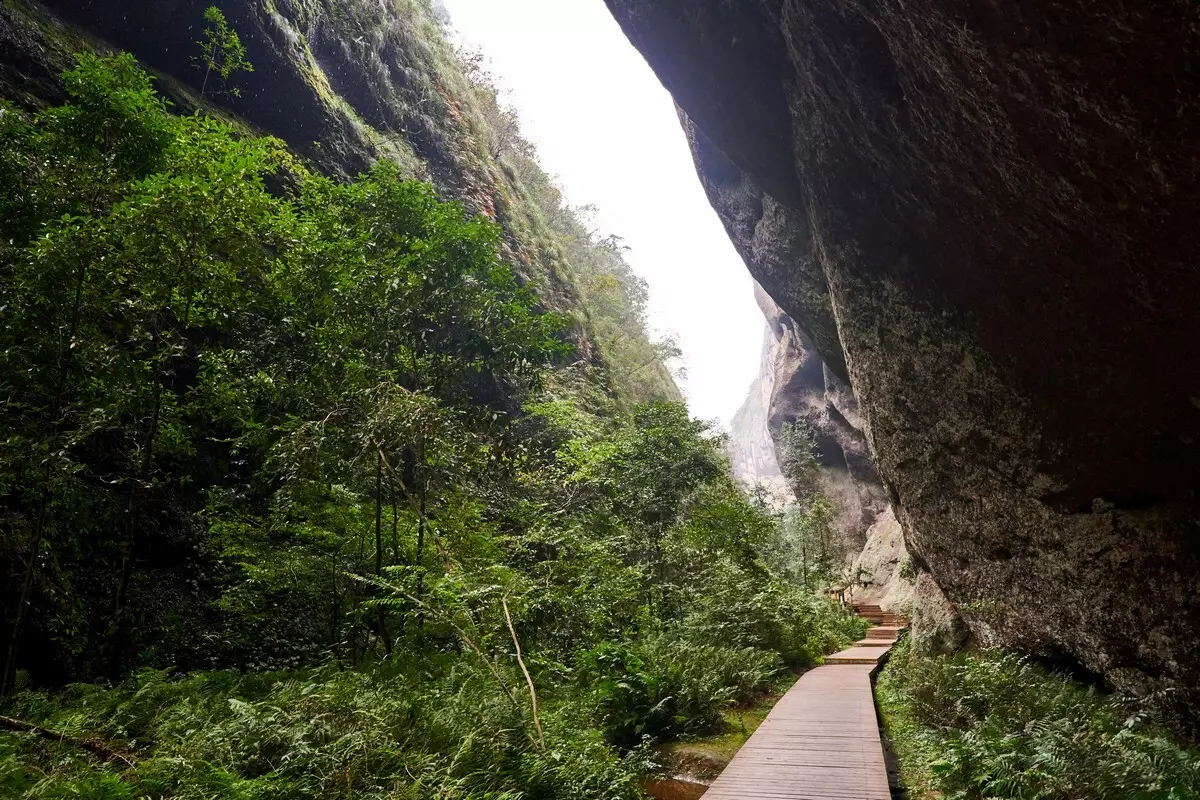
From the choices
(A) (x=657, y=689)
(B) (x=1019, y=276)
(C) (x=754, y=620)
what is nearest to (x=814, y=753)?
(A) (x=657, y=689)

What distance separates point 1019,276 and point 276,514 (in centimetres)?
934

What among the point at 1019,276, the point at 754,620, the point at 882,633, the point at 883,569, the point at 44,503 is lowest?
the point at 882,633

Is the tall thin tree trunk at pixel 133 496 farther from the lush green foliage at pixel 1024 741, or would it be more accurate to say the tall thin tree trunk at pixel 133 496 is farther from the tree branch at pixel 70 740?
the lush green foliage at pixel 1024 741

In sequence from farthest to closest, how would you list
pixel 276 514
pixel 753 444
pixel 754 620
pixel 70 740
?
pixel 753 444
pixel 754 620
pixel 276 514
pixel 70 740

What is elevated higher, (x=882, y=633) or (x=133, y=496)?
(x=133, y=496)

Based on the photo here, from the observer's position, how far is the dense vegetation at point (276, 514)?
468cm

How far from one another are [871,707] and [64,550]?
10.1 meters

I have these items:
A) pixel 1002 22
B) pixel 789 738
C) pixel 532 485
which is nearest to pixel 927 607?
pixel 789 738

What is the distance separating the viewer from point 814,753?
561cm

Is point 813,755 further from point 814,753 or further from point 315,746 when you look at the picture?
point 315,746

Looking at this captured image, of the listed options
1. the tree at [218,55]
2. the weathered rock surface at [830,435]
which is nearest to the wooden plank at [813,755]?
the tree at [218,55]

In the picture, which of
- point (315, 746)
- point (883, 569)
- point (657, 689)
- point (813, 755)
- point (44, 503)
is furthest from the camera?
point (883, 569)

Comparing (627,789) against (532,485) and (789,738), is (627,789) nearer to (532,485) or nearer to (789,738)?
(789,738)

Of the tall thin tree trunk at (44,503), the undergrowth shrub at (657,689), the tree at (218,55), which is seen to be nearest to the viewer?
the tall thin tree trunk at (44,503)
